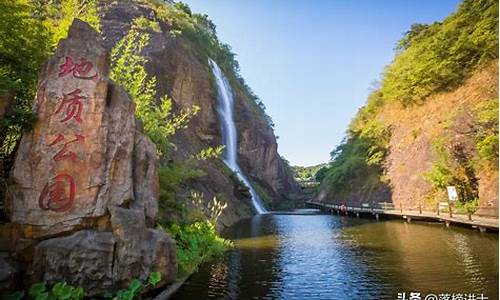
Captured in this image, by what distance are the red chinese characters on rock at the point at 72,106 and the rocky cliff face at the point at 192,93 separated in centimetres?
1730

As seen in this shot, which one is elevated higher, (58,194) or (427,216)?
(58,194)

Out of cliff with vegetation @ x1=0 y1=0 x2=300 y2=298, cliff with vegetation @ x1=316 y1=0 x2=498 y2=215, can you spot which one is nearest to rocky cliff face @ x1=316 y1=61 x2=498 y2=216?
cliff with vegetation @ x1=316 y1=0 x2=498 y2=215

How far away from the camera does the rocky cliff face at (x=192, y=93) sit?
3172 cm

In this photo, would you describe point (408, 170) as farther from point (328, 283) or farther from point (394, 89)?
point (328, 283)

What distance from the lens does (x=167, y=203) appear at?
47.1ft

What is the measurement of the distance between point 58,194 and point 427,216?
21040mm

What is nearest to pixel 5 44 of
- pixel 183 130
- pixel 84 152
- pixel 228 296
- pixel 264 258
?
pixel 84 152

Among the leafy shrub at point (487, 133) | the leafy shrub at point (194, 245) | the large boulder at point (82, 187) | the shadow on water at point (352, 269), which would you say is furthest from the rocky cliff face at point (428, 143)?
the large boulder at point (82, 187)

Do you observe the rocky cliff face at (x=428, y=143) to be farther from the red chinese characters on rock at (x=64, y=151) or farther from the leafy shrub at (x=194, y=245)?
the red chinese characters on rock at (x=64, y=151)

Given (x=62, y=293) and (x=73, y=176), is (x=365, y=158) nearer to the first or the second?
(x=73, y=176)

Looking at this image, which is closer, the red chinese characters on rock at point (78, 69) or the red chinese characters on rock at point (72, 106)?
the red chinese characters on rock at point (72, 106)

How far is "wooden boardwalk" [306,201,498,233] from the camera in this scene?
17.0 m

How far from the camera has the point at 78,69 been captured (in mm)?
9023

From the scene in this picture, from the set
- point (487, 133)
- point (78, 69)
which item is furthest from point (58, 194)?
point (487, 133)
